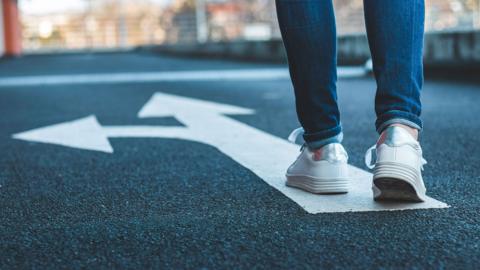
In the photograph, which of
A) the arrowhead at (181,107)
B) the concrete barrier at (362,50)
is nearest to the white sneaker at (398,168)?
the arrowhead at (181,107)

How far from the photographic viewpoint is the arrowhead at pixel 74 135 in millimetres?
2676

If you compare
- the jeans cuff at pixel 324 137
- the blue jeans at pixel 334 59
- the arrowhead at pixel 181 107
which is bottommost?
the arrowhead at pixel 181 107

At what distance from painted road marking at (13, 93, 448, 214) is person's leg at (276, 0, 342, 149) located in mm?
159

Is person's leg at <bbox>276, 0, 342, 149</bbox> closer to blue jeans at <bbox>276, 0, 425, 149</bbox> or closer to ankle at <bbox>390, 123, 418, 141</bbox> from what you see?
blue jeans at <bbox>276, 0, 425, 149</bbox>

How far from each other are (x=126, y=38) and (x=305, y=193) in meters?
40.4

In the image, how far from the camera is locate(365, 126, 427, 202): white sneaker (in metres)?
1.45

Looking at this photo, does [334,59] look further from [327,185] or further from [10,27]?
[10,27]

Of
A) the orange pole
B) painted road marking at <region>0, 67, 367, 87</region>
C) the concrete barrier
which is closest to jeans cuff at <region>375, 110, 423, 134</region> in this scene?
the concrete barrier

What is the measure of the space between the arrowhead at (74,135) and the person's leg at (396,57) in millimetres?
1245

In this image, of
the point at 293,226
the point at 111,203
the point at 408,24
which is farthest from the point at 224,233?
the point at 408,24

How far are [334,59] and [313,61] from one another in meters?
0.05


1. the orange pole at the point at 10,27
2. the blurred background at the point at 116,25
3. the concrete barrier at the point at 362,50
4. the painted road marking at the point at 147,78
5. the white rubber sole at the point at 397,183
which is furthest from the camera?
the blurred background at the point at 116,25

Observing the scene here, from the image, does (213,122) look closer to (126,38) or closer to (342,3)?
(342,3)

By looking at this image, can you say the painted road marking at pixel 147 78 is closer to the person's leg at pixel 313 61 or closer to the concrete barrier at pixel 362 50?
the concrete barrier at pixel 362 50
